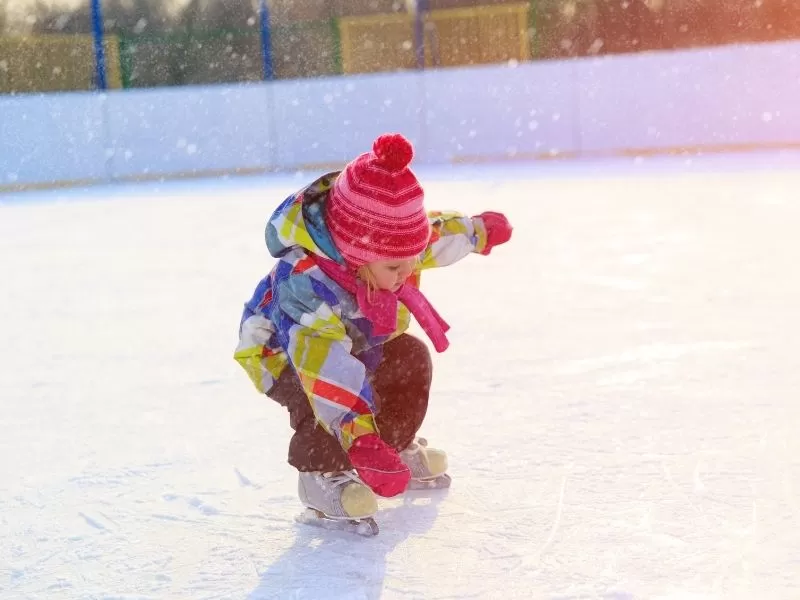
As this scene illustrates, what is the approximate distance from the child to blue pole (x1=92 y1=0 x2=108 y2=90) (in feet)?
29.2

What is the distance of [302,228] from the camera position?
161 centimetres

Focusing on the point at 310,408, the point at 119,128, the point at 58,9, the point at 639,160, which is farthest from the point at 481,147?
the point at 310,408

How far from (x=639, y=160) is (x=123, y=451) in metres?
7.29

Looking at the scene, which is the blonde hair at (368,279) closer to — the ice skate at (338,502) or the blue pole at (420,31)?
the ice skate at (338,502)

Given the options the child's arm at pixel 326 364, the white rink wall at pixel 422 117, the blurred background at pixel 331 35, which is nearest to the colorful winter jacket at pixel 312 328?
the child's arm at pixel 326 364

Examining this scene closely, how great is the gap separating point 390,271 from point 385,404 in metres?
0.31

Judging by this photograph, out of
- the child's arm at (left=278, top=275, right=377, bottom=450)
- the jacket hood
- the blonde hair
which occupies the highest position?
the jacket hood

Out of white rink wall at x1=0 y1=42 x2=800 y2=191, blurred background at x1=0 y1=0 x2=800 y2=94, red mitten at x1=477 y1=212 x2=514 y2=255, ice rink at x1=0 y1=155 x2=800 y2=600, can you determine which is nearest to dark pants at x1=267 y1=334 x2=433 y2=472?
ice rink at x1=0 y1=155 x2=800 y2=600

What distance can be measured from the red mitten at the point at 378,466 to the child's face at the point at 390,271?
23 centimetres

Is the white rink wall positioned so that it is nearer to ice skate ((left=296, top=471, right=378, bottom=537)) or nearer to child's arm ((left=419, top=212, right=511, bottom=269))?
child's arm ((left=419, top=212, right=511, bottom=269))

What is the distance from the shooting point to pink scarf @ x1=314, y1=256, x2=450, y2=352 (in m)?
1.63

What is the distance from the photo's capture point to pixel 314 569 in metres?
1.57

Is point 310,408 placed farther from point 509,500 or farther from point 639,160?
point 639,160

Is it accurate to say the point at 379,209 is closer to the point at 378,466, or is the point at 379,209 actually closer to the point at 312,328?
the point at 312,328
